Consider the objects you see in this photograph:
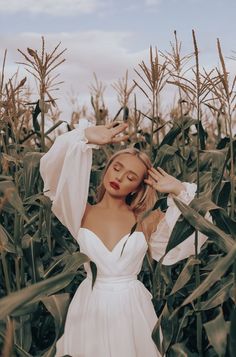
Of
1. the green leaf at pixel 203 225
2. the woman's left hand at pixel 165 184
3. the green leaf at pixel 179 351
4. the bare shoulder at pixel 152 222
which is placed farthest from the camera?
the bare shoulder at pixel 152 222

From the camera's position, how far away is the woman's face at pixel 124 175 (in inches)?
116

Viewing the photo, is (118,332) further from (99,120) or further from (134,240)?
(99,120)

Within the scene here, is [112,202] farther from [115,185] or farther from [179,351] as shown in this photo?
[179,351]

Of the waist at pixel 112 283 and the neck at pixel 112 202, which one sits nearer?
the waist at pixel 112 283

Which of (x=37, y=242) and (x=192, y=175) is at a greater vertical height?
(x=192, y=175)

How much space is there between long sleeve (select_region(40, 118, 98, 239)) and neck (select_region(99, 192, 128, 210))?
5.1 inches

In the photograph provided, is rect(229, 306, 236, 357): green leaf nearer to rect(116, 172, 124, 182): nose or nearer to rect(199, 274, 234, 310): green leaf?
rect(199, 274, 234, 310): green leaf

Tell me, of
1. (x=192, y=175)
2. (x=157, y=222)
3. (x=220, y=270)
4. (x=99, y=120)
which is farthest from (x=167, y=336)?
(x=99, y=120)

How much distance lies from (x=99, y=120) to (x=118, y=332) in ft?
8.94

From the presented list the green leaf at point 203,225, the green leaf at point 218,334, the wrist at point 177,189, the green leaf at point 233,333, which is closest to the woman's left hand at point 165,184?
the wrist at point 177,189

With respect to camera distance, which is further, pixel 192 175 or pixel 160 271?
pixel 192 175

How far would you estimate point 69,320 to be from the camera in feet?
9.55

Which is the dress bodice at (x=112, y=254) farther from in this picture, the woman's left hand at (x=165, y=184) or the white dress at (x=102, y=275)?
the woman's left hand at (x=165, y=184)

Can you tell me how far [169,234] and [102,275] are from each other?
0.39 meters
